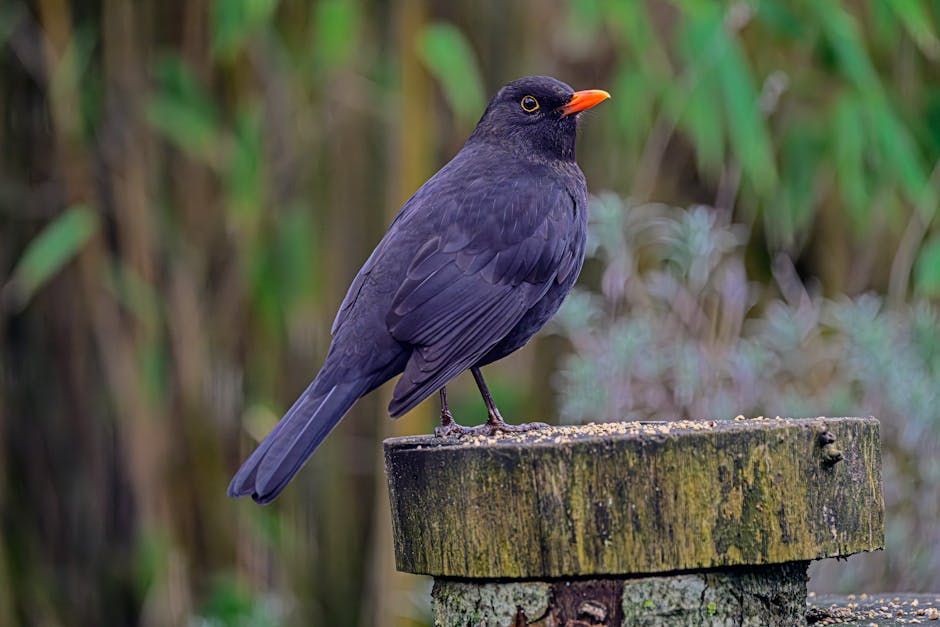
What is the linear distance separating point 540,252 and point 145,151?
2.25 meters

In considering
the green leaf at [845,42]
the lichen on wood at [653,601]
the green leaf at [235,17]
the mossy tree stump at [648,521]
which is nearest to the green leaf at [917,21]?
the green leaf at [845,42]

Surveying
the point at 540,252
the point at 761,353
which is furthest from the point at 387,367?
the point at 761,353

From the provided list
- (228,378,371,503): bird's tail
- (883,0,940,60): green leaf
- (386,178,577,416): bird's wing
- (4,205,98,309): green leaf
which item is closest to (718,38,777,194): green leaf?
(883,0,940,60): green leaf

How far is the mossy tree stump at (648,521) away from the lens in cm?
192

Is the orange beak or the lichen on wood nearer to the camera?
the lichen on wood

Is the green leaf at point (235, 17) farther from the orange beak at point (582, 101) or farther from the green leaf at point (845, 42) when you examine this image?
the green leaf at point (845, 42)

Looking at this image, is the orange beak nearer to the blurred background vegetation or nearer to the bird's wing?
the bird's wing

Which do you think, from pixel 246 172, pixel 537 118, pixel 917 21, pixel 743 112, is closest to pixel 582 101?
pixel 537 118

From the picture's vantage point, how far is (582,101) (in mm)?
3678

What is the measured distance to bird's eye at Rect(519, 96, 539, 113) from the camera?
146 inches

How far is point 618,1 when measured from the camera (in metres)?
4.57

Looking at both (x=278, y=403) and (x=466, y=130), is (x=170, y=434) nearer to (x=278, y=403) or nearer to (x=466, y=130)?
(x=278, y=403)

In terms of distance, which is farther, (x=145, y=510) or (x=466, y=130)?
(x=466, y=130)

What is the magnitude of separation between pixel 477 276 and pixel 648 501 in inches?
50.6
